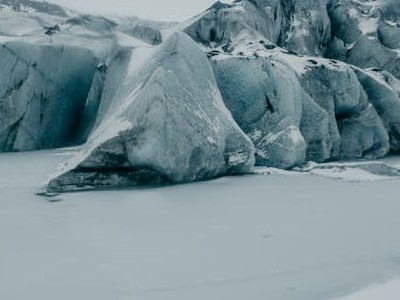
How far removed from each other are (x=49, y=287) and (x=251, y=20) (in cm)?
1481

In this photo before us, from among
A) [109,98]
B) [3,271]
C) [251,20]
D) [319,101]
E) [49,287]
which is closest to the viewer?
[49,287]

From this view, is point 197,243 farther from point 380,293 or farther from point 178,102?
point 178,102

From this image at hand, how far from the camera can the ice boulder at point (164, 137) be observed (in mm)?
5688

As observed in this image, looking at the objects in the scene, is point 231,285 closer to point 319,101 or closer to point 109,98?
point 109,98

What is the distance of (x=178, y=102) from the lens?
20.4 feet

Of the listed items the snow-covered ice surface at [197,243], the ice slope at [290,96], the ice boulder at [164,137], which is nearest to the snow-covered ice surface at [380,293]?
the snow-covered ice surface at [197,243]

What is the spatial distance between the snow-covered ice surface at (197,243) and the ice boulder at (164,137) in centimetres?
43

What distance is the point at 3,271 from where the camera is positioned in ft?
8.82

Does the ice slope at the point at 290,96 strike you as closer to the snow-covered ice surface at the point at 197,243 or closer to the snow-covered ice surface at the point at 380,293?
the snow-covered ice surface at the point at 197,243

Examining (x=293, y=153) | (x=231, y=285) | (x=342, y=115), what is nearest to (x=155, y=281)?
(x=231, y=285)

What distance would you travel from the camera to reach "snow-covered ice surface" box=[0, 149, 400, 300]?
2516 mm

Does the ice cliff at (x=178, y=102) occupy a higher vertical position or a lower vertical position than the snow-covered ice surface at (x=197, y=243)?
higher

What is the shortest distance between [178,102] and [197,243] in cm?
320

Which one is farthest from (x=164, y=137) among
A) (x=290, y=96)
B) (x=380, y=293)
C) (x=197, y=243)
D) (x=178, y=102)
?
(x=380, y=293)
